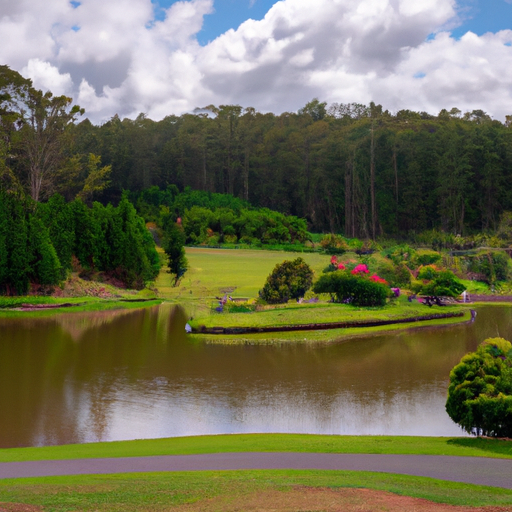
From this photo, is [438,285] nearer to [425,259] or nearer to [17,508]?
[425,259]

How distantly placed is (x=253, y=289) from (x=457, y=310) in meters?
9.27

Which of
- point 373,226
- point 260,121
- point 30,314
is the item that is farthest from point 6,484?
point 260,121

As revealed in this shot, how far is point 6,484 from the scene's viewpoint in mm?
7715

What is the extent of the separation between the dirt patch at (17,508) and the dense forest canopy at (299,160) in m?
36.9

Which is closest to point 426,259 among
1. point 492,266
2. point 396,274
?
point 492,266

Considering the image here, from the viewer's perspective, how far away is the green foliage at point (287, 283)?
26.3 m

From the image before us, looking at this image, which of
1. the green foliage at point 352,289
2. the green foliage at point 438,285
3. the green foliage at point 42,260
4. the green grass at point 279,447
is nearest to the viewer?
the green grass at point 279,447

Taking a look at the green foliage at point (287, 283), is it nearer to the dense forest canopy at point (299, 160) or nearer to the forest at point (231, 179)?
the forest at point (231, 179)

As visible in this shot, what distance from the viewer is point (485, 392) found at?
417 inches

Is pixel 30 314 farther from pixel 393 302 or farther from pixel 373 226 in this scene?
pixel 373 226

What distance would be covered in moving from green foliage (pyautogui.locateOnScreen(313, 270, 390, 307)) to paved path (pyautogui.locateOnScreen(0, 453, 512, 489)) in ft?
54.5

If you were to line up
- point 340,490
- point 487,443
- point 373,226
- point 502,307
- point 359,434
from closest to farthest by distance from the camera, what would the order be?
point 340,490 < point 487,443 < point 359,434 < point 502,307 < point 373,226

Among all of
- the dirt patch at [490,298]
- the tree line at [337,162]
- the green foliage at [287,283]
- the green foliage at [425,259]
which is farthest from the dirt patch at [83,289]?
the tree line at [337,162]

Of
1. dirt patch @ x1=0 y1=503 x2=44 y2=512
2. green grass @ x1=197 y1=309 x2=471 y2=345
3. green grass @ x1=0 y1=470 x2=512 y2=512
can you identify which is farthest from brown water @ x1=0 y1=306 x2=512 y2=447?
dirt patch @ x1=0 y1=503 x2=44 y2=512
